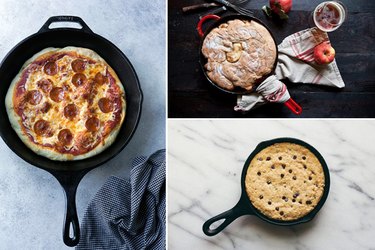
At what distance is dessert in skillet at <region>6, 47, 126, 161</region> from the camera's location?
2.19 meters

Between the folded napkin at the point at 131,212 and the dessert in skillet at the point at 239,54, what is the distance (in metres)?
0.47

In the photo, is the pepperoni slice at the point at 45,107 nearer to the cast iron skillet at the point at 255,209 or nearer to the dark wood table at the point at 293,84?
the dark wood table at the point at 293,84

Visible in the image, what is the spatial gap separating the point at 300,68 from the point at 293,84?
0.23 ft

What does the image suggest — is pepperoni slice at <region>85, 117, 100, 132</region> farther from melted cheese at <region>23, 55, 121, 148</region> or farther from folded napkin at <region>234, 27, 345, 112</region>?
folded napkin at <region>234, 27, 345, 112</region>

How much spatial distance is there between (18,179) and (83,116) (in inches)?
17.4

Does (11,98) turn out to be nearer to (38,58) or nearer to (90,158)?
(38,58)

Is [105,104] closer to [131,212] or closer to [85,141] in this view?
[85,141]

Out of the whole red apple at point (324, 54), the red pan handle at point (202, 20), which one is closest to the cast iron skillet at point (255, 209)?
the whole red apple at point (324, 54)

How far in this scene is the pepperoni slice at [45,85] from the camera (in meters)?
2.20

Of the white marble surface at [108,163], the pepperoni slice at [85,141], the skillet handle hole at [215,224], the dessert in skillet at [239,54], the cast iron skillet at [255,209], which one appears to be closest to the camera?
the cast iron skillet at [255,209]

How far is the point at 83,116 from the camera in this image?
220 cm

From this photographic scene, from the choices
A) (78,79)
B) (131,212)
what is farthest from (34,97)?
(131,212)

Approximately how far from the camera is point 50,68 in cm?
222

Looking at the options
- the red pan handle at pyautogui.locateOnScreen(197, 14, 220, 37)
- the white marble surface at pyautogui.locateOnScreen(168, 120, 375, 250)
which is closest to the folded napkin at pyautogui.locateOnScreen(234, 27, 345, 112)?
the white marble surface at pyautogui.locateOnScreen(168, 120, 375, 250)
